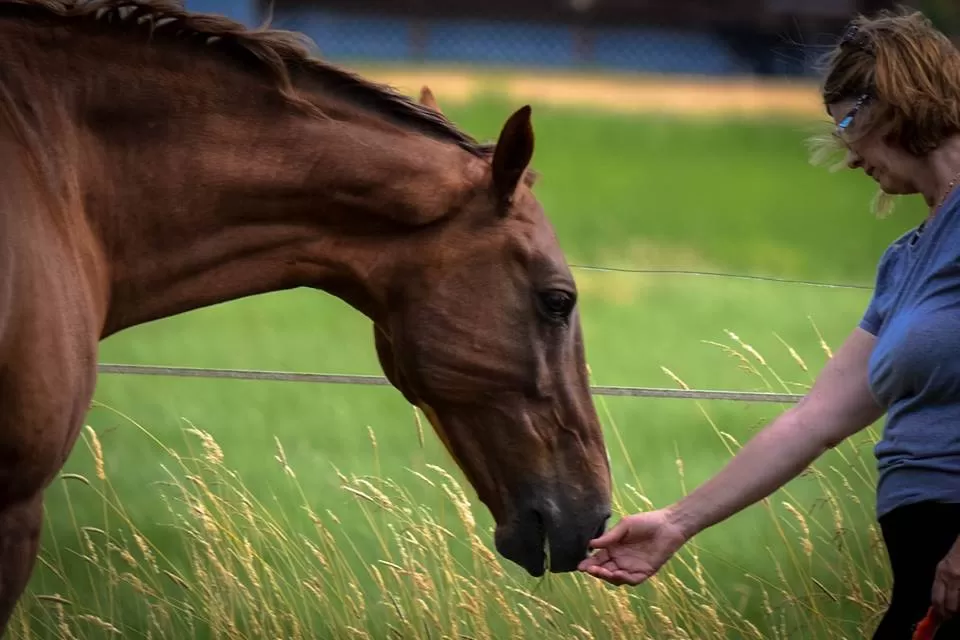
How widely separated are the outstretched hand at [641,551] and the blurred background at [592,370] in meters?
0.47

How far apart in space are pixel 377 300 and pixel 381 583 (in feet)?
3.00

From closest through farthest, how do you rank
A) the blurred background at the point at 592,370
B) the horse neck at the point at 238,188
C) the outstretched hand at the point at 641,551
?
the horse neck at the point at 238,188 → the outstretched hand at the point at 641,551 → the blurred background at the point at 592,370

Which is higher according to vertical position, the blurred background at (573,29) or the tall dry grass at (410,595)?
the tall dry grass at (410,595)

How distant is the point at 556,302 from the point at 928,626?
2.75 feet

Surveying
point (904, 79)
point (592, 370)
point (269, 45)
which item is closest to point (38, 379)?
point (269, 45)

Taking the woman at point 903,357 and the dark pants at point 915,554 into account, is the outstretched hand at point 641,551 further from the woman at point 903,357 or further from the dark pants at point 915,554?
the dark pants at point 915,554

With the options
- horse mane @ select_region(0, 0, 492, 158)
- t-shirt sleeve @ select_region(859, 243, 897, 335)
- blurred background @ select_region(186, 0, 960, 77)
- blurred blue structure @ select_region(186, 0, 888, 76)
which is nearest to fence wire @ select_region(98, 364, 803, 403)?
t-shirt sleeve @ select_region(859, 243, 897, 335)

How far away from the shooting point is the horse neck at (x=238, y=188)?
7.75 ft

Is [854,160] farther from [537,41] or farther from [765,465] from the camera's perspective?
[537,41]

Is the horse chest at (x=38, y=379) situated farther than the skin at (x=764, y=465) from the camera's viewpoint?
No

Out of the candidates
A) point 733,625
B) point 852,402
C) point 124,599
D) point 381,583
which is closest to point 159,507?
point 124,599

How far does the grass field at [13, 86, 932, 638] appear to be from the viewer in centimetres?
328

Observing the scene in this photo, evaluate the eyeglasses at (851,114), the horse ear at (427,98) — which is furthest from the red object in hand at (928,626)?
the horse ear at (427,98)

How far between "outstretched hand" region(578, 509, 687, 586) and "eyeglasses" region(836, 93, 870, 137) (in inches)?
31.1
